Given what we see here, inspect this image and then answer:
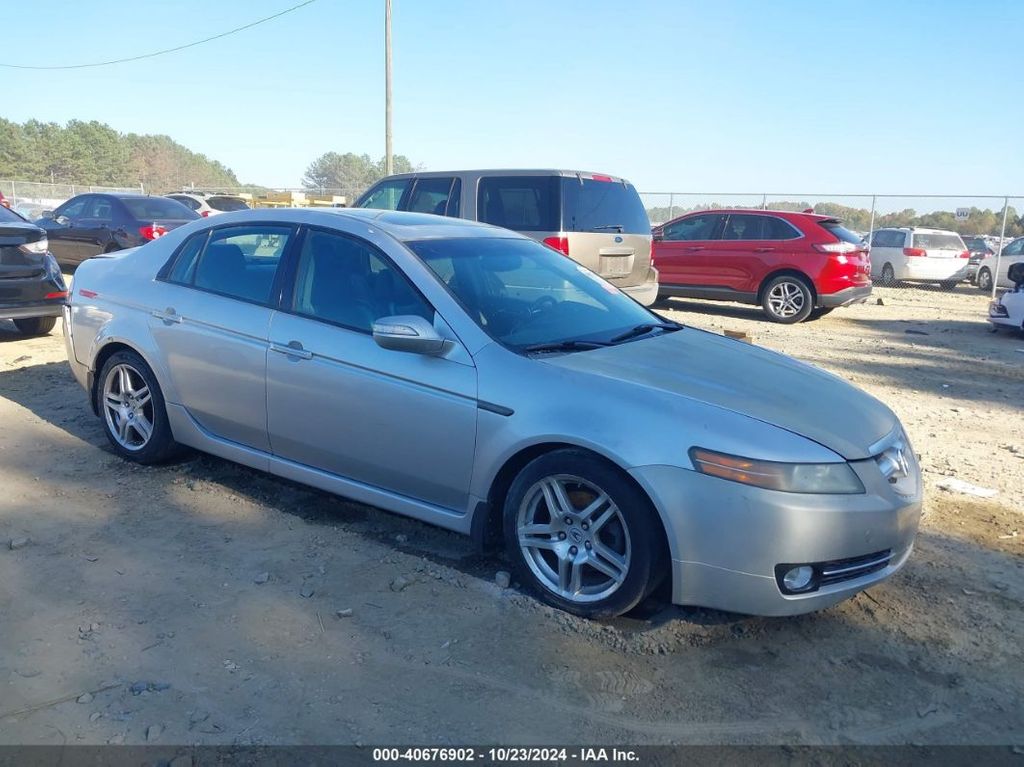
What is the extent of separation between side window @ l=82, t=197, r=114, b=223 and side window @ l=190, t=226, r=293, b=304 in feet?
33.5

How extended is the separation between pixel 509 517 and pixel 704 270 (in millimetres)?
11174

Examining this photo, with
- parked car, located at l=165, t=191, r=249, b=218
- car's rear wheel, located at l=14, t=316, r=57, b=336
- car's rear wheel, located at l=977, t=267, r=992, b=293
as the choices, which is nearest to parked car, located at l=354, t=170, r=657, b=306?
car's rear wheel, located at l=14, t=316, r=57, b=336

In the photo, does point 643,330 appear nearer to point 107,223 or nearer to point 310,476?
point 310,476

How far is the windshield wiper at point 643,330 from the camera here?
13.6 feet


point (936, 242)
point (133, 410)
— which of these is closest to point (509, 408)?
point (133, 410)

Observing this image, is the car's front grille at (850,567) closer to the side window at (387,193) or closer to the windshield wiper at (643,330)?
the windshield wiper at (643,330)

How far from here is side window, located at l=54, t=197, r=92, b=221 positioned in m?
14.2

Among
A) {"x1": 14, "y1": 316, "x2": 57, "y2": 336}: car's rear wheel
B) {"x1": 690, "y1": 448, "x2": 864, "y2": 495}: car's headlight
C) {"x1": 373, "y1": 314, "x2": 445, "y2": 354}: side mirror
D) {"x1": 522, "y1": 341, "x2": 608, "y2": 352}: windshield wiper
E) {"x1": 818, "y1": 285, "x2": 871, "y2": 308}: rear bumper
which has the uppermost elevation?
{"x1": 373, "y1": 314, "x2": 445, "y2": 354}: side mirror

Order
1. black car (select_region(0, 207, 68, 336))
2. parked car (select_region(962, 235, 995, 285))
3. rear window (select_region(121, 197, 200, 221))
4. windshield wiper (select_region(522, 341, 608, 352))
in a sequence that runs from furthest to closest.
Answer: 1. parked car (select_region(962, 235, 995, 285))
2. rear window (select_region(121, 197, 200, 221))
3. black car (select_region(0, 207, 68, 336))
4. windshield wiper (select_region(522, 341, 608, 352))

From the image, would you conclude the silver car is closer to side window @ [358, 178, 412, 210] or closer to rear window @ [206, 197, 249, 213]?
side window @ [358, 178, 412, 210]

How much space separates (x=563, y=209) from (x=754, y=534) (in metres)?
6.26

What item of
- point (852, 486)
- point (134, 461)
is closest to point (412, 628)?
point (852, 486)

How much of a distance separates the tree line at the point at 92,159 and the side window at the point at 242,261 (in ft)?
220

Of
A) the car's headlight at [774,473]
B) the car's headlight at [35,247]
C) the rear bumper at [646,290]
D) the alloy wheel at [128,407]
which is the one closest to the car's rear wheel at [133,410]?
the alloy wheel at [128,407]
